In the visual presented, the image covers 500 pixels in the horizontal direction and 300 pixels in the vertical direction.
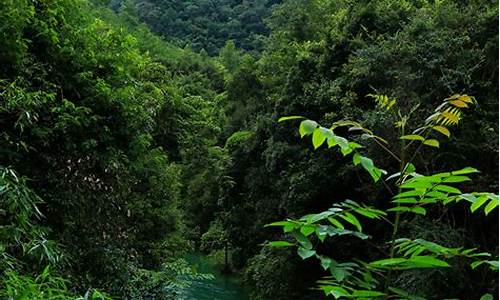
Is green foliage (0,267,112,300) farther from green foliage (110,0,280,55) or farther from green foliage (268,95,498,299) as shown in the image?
green foliage (110,0,280,55)

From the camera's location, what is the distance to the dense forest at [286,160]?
124 cm

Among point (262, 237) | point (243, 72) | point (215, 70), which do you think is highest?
point (243, 72)

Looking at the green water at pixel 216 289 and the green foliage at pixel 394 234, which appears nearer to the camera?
the green foliage at pixel 394 234

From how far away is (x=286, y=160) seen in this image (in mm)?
13289

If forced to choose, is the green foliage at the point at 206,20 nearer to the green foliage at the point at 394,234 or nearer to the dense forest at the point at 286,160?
the dense forest at the point at 286,160

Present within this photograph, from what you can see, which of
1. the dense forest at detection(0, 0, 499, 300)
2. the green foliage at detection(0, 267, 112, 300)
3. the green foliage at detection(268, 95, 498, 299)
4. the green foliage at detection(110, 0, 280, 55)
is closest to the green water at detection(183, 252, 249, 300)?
the dense forest at detection(0, 0, 499, 300)

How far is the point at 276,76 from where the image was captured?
1955 centimetres

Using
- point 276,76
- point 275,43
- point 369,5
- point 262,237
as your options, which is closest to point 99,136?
point 369,5

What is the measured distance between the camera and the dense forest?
1.24 metres

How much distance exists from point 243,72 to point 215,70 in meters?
10.4

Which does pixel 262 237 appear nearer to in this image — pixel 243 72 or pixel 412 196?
pixel 243 72

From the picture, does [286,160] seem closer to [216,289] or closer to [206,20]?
[216,289]

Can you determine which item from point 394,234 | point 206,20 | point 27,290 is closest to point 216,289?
point 27,290

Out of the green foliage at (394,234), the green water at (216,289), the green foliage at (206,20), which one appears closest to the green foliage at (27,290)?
the green foliage at (394,234)
